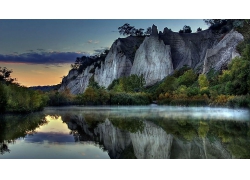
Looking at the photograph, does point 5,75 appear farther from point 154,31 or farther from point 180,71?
point 180,71

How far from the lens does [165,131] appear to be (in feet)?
20.6

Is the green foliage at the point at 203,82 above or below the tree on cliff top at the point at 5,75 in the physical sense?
below

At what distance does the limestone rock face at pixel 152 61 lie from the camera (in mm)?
8836

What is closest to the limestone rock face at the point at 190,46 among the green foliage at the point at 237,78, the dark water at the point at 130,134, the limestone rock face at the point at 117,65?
the limestone rock face at the point at 117,65

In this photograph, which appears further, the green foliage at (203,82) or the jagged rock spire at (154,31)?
the green foliage at (203,82)

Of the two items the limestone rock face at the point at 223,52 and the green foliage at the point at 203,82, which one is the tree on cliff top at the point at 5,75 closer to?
the green foliage at the point at 203,82

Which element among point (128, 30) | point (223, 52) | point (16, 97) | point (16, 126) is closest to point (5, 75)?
point (16, 97)

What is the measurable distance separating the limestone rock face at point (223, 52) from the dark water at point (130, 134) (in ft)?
3.56

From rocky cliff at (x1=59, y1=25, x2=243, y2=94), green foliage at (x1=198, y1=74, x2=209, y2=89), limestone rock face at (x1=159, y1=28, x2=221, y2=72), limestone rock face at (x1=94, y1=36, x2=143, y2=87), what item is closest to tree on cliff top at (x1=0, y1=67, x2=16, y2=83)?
rocky cliff at (x1=59, y1=25, x2=243, y2=94)

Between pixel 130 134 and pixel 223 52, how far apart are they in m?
3.87

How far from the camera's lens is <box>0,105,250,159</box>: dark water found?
5.04 meters

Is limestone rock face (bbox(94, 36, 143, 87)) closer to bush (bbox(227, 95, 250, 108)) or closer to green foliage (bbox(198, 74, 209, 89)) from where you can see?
green foliage (bbox(198, 74, 209, 89))
